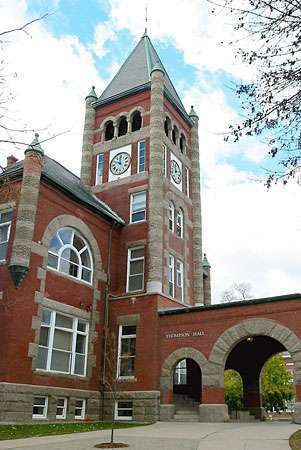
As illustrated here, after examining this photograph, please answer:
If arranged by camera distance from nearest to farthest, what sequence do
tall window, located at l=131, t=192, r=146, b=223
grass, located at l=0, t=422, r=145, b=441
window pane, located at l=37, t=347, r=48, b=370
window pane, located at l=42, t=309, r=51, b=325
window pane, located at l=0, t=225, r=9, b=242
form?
grass, located at l=0, t=422, r=145, b=441, window pane, located at l=37, t=347, r=48, b=370, window pane, located at l=42, t=309, r=51, b=325, window pane, located at l=0, t=225, r=9, b=242, tall window, located at l=131, t=192, r=146, b=223

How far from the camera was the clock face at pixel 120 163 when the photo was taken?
29.1m

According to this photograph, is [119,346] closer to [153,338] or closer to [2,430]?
[153,338]

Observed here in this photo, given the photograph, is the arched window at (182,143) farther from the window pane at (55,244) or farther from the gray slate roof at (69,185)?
the window pane at (55,244)

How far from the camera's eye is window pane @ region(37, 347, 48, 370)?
19895 mm

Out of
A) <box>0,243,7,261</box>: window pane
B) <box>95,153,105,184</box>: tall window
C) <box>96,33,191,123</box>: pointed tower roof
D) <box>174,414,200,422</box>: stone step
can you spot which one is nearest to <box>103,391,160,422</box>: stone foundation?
<box>174,414,200,422</box>: stone step

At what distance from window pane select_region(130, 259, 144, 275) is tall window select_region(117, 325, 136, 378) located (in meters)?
3.20

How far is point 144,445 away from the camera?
11.9 meters

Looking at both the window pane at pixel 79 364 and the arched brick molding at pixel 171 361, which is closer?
Answer: the arched brick molding at pixel 171 361

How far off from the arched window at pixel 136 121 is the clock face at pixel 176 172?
3.40m

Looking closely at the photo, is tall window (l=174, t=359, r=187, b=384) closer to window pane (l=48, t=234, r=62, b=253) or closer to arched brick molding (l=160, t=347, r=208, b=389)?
arched brick molding (l=160, t=347, r=208, b=389)

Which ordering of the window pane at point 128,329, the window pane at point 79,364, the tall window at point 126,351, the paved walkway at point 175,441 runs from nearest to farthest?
1. the paved walkway at point 175,441
2. the window pane at point 79,364
3. the tall window at point 126,351
4. the window pane at point 128,329

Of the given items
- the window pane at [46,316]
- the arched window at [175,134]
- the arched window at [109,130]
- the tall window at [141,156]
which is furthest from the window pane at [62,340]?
the arched window at [175,134]

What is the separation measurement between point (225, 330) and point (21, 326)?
8.95 metres

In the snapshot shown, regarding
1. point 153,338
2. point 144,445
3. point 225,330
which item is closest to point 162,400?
point 153,338
